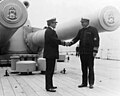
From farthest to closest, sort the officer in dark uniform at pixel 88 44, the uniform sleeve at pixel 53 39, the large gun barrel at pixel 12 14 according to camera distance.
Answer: the large gun barrel at pixel 12 14, the officer in dark uniform at pixel 88 44, the uniform sleeve at pixel 53 39

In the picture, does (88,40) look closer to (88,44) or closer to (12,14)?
(88,44)

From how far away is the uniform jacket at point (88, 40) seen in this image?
216 inches

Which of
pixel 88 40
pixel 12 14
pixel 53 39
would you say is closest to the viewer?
pixel 53 39

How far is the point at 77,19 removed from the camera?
570cm

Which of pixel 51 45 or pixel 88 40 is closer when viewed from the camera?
pixel 51 45

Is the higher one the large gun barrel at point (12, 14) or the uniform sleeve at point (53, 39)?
the large gun barrel at point (12, 14)

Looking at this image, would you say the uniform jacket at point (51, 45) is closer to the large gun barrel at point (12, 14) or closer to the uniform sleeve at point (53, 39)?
the uniform sleeve at point (53, 39)

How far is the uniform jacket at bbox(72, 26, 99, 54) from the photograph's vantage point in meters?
5.48

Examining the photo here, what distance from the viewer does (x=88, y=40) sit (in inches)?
218

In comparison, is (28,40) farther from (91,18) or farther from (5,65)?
(91,18)

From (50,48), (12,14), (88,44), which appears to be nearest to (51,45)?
(50,48)

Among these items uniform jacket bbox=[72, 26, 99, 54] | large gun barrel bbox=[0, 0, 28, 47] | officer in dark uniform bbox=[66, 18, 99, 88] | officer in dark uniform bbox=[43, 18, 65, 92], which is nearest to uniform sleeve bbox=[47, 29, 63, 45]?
officer in dark uniform bbox=[43, 18, 65, 92]

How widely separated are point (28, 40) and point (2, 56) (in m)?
1.33

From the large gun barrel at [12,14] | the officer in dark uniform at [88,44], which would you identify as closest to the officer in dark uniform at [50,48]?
the officer in dark uniform at [88,44]
